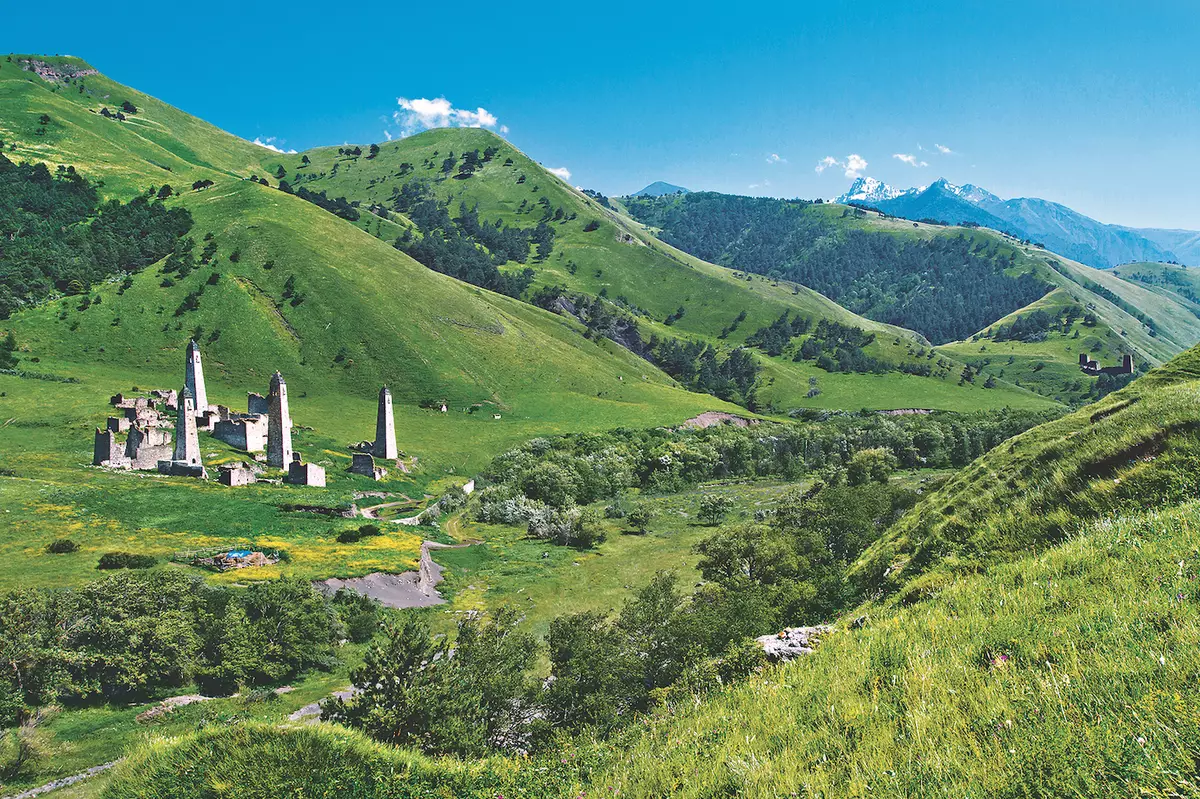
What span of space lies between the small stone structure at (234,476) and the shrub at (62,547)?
17867 millimetres

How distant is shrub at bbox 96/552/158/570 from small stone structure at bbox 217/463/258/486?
63.2 ft

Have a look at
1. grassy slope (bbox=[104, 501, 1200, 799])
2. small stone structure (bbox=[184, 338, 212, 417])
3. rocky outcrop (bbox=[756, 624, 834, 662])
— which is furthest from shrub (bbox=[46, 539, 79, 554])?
rocky outcrop (bbox=[756, 624, 834, 662])

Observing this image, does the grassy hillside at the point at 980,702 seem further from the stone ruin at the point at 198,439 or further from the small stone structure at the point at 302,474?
the stone ruin at the point at 198,439

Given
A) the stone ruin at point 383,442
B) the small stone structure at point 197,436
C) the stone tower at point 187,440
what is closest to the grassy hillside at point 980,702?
the small stone structure at point 197,436

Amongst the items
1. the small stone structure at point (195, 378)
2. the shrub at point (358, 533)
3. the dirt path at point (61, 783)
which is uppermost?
the small stone structure at point (195, 378)

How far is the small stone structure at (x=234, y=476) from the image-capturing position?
183ft

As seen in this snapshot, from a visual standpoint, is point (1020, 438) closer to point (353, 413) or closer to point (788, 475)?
point (788, 475)

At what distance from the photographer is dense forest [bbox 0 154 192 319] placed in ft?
393

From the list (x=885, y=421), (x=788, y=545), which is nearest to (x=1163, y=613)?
(x=788, y=545)

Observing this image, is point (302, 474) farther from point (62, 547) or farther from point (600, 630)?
point (600, 630)

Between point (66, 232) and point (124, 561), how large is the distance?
158 metres

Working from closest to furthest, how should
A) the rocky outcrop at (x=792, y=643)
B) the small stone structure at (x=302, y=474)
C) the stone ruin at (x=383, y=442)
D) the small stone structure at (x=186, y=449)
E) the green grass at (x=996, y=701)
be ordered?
the green grass at (x=996, y=701) < the rocky outcrop at (x=792, y=643) < the small stone structure at (x=186, y=449) < the small stone structure at (x=302, y=474) < the stone ruin at (x=383, y=442)

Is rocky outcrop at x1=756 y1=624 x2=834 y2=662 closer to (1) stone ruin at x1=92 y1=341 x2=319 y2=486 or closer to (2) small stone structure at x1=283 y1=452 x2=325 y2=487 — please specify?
(1) stone ruin at x1=92 y1=341 x2=319 y2=486

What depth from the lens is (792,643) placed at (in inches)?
479
